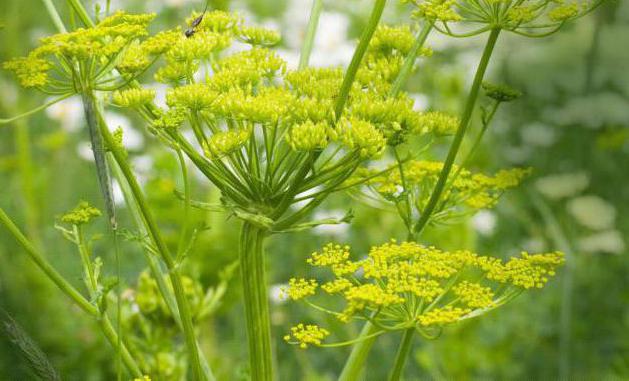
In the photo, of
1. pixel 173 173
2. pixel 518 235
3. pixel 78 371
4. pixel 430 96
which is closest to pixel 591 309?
pixel 518 235

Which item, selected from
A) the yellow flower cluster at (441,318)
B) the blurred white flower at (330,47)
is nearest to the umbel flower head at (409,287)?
the yellow flower cluster at (441,318)

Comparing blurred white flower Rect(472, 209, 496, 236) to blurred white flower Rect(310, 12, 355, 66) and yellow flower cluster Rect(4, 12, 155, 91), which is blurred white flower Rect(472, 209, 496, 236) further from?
yellow flower cluster Rect(4, 12, 155, 91)

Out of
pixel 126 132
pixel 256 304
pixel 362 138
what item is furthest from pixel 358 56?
pixel 126 132

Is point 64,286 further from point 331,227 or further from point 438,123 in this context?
point 331,227

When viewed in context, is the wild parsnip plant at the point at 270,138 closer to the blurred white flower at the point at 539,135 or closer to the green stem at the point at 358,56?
the green stem at the point at 358,56

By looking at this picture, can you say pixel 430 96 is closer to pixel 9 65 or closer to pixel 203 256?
pixel 203 256
